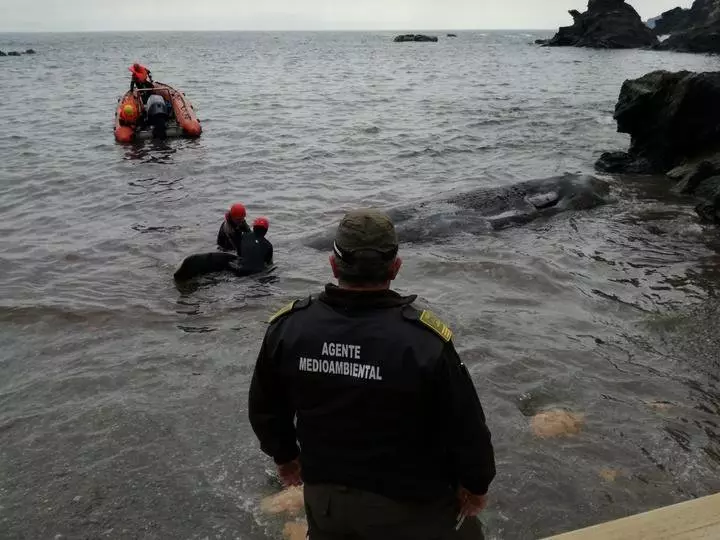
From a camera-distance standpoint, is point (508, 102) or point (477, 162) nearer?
point (477, 162)

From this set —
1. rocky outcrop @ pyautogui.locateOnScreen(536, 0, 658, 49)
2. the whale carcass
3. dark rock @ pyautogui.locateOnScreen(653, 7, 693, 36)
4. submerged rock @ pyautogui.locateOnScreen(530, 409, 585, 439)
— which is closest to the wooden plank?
submerged rock @ pyautogui.locateOnScreen(530, 409, 585, 439)

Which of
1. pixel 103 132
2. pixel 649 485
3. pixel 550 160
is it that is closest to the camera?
pixel 649 485

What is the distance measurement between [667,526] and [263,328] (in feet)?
17.5

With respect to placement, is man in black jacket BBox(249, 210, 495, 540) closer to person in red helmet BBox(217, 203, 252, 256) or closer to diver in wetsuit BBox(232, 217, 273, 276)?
diver in wetsuit BBox(232, 217, 273, 276)

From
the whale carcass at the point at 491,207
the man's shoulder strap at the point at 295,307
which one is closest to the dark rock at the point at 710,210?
the whale carcass at the point at 491,207

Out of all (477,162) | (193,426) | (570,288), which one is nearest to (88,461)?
(193,426)

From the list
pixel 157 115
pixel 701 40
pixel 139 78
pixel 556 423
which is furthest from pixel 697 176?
pixel 701 40

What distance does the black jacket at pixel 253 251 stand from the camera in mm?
8930

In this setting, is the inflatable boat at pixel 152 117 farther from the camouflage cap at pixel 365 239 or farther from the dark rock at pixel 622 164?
the camouflage cap at pixel 365 239

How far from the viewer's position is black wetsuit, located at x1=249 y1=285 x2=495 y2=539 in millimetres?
2188

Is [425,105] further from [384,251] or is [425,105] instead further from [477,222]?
[384,251]

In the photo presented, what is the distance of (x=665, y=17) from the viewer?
4119 inches

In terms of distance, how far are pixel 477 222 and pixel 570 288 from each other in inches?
118

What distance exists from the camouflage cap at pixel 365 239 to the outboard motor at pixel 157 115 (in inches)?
756
